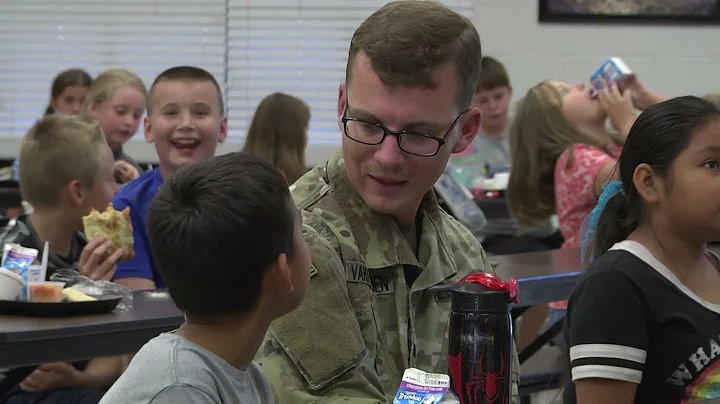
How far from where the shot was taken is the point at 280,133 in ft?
16.2

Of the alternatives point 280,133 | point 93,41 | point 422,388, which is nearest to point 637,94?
point 280,133

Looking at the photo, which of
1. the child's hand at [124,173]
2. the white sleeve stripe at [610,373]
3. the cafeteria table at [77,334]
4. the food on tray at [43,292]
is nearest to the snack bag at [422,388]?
the white sleeve stripe at [610,373]

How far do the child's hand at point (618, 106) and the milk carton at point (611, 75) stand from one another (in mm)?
35

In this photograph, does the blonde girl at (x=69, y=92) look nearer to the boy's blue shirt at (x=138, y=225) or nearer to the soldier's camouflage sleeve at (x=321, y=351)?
the boy's blue shirt at (x=138, y=225)

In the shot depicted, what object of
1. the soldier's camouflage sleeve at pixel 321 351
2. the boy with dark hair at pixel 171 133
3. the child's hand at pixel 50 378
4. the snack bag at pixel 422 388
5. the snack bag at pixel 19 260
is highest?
the snack bag at pixel 422 388

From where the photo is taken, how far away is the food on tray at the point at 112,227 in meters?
3.07

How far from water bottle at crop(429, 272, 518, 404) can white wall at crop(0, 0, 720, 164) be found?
5.29 metres

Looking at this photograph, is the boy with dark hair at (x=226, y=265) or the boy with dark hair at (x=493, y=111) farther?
the boy with dark hair at (x=493, y=111)

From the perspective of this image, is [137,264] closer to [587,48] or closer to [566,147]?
[566,147]

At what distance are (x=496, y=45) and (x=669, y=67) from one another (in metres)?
1.09

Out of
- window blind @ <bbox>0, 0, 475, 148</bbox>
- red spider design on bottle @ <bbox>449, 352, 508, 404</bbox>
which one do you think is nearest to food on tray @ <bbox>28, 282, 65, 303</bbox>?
red spider design on bottle @ <bbox>449, 352, 508, 404</bbox>

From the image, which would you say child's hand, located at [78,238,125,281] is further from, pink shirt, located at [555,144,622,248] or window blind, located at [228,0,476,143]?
window blind, located at [228,0,476,143]

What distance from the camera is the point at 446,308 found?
156cm

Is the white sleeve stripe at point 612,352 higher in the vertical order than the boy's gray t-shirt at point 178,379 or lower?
lower
